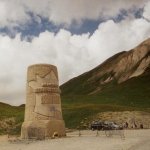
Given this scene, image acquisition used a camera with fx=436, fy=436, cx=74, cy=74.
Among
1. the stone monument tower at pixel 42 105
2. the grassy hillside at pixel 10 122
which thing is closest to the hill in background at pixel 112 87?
the grassy hillside at pixel 10 122

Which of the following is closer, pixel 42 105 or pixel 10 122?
pixel 42 105

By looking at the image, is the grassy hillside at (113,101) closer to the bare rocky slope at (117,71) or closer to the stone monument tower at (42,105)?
the bare rocky slope at (117,71)

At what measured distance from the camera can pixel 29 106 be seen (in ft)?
107

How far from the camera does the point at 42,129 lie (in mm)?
31688

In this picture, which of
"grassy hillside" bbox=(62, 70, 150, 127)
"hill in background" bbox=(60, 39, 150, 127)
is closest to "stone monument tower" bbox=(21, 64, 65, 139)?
"hill in background" bbox=(60, 39, 150, 127)

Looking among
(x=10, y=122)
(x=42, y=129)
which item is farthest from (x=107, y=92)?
(x=42, y=129)

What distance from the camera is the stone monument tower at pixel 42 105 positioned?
31906mm

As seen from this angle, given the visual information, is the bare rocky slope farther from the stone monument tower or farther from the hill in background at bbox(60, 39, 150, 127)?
the stone monument tower

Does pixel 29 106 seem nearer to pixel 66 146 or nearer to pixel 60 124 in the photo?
pixel 60 124

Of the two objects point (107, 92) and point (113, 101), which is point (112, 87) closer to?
point (107, 92)

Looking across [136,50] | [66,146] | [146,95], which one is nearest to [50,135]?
[66,146]

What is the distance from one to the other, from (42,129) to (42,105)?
1.78 meters

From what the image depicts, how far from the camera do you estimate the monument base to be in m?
31.7

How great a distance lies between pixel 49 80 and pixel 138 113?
958 inches
